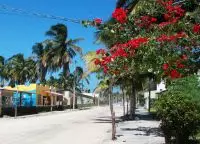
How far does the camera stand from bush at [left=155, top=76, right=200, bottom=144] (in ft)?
49.4

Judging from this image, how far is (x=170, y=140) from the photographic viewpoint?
16.2m

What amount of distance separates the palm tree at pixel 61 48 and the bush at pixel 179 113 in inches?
2289

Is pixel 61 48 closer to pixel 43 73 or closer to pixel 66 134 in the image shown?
pixel 43 73

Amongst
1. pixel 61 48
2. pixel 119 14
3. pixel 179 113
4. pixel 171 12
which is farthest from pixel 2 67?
pixel 179 113

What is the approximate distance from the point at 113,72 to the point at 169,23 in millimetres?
3060

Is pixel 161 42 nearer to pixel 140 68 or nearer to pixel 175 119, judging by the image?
pixel 140 68

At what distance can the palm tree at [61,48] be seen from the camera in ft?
243

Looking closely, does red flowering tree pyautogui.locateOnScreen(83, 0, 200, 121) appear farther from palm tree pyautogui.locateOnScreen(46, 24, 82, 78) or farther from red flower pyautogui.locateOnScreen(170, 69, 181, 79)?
palm tree pyautogui.locateOnScreen(46, 24, 82, 78)

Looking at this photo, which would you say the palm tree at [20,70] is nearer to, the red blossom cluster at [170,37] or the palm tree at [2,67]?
the palm tree at [2,67]

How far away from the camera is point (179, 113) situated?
1513 centimetres

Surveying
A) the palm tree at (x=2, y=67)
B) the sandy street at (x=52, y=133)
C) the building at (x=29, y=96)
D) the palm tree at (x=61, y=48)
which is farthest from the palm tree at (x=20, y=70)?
the sandy street at (x=52, y=133)

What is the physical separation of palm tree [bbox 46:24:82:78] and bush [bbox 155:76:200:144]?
58.1 m

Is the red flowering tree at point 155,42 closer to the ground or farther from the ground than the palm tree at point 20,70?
closer to the ground

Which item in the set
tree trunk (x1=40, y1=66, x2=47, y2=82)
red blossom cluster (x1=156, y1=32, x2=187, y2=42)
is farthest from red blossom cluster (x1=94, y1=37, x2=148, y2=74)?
tree trunk (x1=40, y1=66, x2=47, y2=82)
